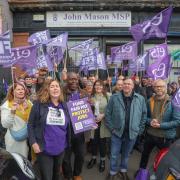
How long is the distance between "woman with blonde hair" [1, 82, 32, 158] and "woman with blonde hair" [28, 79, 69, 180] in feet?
1.33

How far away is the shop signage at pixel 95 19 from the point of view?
15.5 m

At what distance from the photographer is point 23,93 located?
565cm

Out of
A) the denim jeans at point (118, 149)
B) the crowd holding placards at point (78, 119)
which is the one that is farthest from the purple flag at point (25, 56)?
the denim jeans at point (118, 149)

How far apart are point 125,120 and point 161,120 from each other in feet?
1.90

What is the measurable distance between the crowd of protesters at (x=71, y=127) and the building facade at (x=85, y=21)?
7481 millimetres

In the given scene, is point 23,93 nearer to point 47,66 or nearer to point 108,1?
point 47,66

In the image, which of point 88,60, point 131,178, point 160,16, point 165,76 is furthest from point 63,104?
point 88,60

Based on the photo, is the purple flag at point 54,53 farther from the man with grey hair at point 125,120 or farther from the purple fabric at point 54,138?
the purple fabric at point 54,138

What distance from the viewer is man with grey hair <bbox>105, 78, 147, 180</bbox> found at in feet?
20.8

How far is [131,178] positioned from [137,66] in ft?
14.4

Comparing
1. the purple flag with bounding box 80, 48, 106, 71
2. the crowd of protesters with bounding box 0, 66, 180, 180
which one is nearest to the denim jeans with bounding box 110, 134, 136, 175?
the crowd of protesters with bounding box 0, 66, 180, 180

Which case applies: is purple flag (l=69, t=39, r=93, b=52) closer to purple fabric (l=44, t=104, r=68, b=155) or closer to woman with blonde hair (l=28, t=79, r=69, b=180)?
woman with blonde hair (l=28, t=79, r=69, b=180)

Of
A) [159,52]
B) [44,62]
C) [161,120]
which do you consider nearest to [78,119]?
[161,120]

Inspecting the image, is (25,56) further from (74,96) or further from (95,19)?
(95,19)
